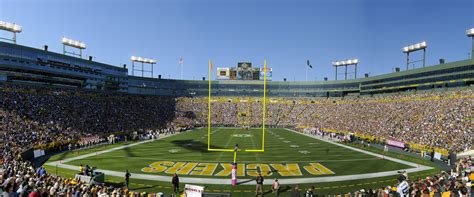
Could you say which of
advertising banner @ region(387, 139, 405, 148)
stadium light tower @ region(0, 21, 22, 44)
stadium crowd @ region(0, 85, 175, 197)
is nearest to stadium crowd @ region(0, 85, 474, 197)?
stadium crowd @ region(0, 85, 175, 197)

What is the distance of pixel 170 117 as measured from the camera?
73875 mm

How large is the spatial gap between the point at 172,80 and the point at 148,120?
121ft

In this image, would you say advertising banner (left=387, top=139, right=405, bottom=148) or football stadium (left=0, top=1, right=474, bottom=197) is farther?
advertising banner (left=387, top=139, right=405, bottom=148)

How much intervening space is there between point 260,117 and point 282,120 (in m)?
6.21

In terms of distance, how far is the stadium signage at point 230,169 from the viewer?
20.7 meters

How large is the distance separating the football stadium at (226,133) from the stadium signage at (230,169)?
84 millimetres

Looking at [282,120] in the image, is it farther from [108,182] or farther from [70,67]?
[108,182]

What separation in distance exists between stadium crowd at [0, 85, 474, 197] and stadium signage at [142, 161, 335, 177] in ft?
23.6

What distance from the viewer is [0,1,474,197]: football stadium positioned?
16969 mm

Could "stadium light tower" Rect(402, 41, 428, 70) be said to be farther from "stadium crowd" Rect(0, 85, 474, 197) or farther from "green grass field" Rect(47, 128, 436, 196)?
"green grass field" Rect(47, 128, 436, 196)

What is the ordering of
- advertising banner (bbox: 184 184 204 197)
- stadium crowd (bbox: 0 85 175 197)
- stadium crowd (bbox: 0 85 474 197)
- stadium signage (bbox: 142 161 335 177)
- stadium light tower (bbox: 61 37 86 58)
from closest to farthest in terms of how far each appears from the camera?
advertising banner (bbox: 184 184 204 197)
stadium crowd (bbox: 0 85 474 197)
stadium crowd (bbox: 0 85 175 197)
stadium signage (bbox: 142 161 335 177)
stadium light tower (bbox: 61 37 86 58)

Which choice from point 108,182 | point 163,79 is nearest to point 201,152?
point 108,182

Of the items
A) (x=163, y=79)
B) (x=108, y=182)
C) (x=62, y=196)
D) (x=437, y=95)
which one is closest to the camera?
(x=62, y=196)

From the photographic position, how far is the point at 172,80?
3883 inches
